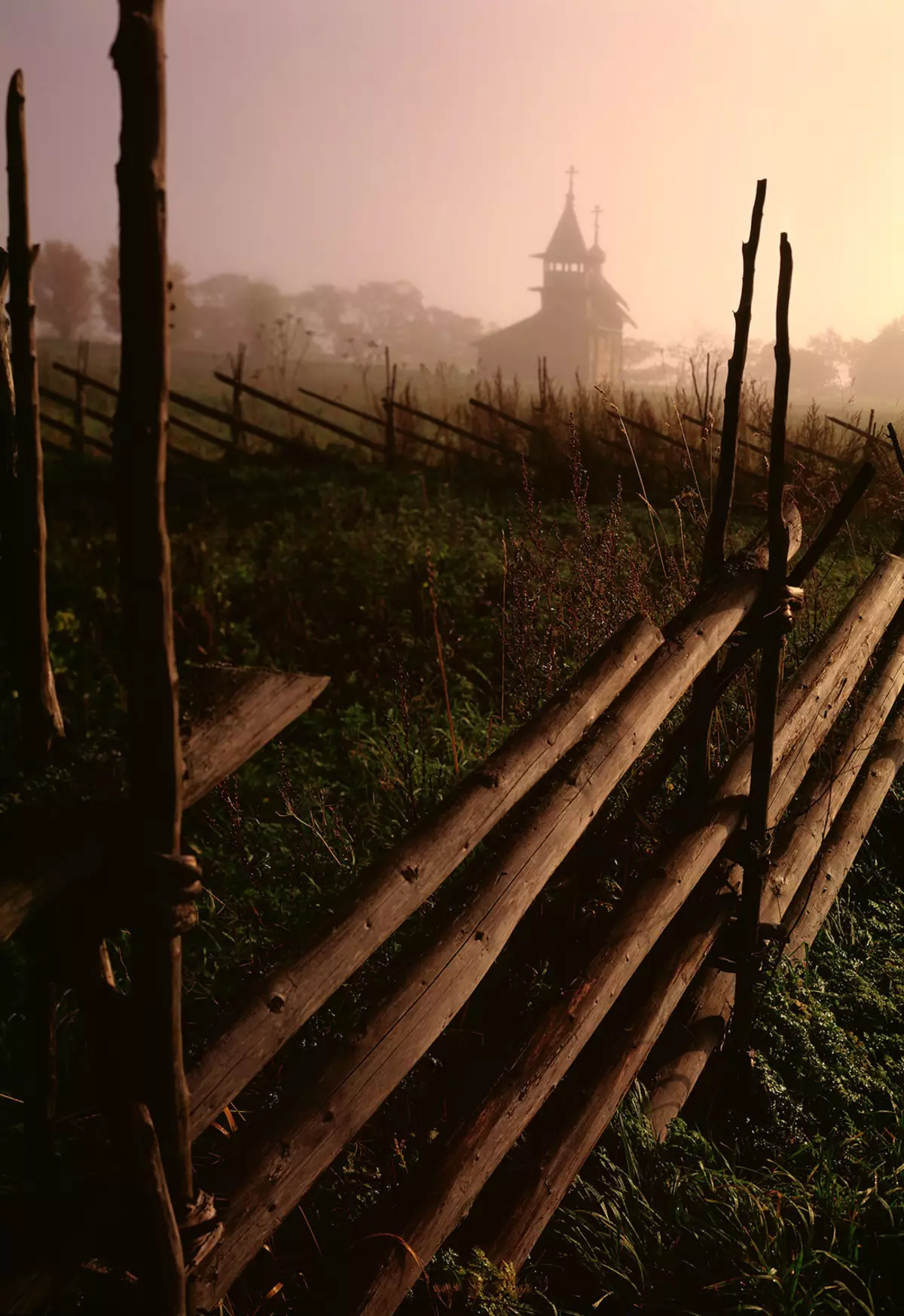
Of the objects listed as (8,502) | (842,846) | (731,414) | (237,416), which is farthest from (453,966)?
(237,416)

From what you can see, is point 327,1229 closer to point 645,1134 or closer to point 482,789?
point 645,1134

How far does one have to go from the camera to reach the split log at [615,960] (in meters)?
1.60

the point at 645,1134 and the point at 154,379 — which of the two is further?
the point at 645,1134

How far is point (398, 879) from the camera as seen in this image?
151 cm

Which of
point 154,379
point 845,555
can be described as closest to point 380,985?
point 154,379

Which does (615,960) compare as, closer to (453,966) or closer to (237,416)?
(453,966)

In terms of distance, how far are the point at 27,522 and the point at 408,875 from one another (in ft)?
2.69

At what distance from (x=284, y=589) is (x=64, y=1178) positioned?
5462mm

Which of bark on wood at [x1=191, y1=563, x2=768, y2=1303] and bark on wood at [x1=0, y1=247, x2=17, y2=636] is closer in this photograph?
bark on wood at [x1=0, y1=247, x2=17, y2=636]

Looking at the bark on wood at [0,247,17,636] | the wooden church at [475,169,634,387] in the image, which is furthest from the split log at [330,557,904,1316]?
the wooden church at [475,169,634,387]

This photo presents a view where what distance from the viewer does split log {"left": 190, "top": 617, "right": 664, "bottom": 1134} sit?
1.26 meters

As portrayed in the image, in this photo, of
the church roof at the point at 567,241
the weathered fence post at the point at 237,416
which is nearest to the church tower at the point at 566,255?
the church roof at the point at 567,241

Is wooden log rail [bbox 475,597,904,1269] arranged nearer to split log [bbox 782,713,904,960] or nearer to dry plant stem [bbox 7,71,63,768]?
split log [bbox 782,713,904,960]

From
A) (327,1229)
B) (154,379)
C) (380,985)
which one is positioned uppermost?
(154,379)
